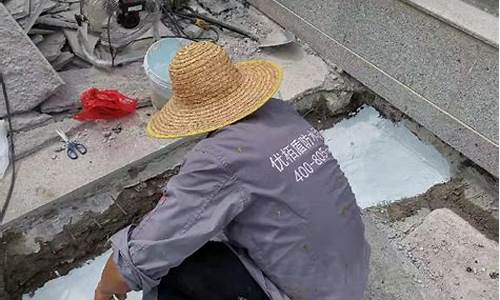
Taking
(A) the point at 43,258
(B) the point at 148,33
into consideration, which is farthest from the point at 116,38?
(A) the point at 43,258

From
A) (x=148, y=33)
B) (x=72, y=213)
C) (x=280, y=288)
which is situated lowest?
(x=72, y=213)

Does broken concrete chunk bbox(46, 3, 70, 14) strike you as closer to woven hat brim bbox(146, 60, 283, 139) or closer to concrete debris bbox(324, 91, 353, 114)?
concrete debris bbox(324, 91, 353, 114)

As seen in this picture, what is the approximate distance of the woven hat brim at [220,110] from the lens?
1860 mm

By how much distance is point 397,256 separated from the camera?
3.02m

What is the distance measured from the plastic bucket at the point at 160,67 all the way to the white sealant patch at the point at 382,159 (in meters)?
1.33

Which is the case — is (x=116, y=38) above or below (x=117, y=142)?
above

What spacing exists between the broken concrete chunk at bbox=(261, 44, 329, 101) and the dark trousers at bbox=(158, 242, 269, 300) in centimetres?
203

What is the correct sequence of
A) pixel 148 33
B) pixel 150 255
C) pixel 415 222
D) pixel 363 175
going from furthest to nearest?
pixel 148 33, pixel 363 175, pixel 415 222, pixel 150 255

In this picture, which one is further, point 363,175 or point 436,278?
point 363,175

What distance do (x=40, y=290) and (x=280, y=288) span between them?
171 cm

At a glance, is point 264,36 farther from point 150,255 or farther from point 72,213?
point 150,255

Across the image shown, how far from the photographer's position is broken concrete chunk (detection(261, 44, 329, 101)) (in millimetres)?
4043

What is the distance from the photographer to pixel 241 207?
5.90 feet

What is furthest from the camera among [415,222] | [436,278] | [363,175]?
[363,175]
